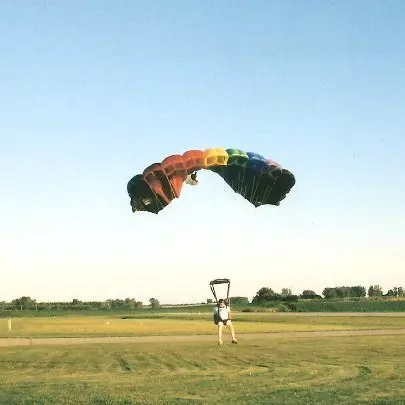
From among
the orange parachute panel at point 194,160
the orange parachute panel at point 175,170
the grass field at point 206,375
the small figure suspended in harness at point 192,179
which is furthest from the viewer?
the small figure suspended in harness at point 192,179

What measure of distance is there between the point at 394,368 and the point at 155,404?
9226mm

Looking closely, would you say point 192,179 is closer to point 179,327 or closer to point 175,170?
point 175,170

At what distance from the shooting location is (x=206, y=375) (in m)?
17.5

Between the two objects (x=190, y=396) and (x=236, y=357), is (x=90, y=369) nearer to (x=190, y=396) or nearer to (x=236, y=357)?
(x=236, y=357)

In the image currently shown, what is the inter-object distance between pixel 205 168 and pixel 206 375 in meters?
12.7

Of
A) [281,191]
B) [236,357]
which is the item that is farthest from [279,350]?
[281,191]

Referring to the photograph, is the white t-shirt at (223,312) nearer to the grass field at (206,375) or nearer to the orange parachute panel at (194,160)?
the grass field at (206,375)

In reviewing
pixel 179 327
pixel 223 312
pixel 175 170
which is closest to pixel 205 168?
pixel 175 170

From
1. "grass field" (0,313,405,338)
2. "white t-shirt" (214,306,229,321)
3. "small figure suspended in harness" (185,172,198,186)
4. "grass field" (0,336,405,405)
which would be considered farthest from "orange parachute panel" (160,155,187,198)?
"grass field" (0,313,405,338)

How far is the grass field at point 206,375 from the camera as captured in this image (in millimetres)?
13211

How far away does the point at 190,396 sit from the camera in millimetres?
13469

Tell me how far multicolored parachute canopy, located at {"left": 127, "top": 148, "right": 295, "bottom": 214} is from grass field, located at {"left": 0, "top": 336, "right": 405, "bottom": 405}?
21.5ft

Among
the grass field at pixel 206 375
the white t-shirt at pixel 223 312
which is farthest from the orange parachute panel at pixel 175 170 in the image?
the grass field at pixel 206 375

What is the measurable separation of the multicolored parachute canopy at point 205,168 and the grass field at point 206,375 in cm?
656
